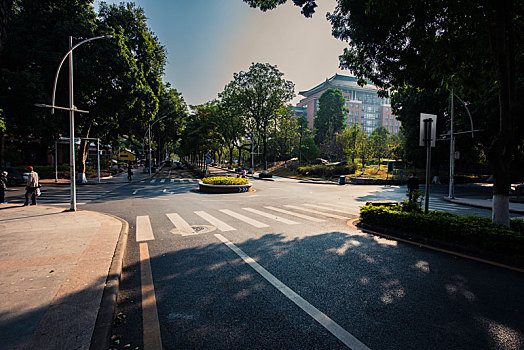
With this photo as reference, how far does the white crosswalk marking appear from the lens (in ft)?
27.9

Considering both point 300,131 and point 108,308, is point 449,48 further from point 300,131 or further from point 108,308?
point 300,131

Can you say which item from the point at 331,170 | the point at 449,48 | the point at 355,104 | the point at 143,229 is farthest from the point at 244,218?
the point at 355,104

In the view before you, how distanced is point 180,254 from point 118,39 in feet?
84.5

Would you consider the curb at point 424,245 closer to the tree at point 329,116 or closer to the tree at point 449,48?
the tree at point 449,48

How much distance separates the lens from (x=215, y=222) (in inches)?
370

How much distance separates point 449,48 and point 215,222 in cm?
925

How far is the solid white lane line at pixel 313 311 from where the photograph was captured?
9.73 feet

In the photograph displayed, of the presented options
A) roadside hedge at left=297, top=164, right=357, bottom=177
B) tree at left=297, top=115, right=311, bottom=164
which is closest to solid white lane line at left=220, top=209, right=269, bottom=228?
roadside hedge at left=297, top=164, right=357, bottom=177

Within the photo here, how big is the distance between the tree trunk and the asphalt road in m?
2.18

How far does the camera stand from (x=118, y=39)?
79.8ft

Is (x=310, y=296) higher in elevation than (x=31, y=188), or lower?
lower

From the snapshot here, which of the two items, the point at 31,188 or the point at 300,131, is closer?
the point at 31,188

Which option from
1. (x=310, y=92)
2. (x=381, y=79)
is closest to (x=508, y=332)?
(x=381, y=79)

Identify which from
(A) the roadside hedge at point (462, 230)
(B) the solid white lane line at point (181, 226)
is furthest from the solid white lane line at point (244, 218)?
(A) the roadside hedge at point (462, 230)
